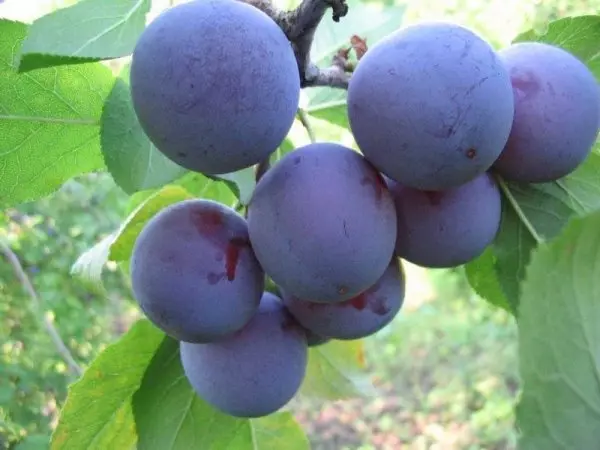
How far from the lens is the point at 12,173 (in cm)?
119

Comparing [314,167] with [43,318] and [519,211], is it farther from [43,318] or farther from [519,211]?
[43,318]

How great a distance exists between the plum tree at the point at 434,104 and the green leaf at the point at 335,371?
0.73 metres

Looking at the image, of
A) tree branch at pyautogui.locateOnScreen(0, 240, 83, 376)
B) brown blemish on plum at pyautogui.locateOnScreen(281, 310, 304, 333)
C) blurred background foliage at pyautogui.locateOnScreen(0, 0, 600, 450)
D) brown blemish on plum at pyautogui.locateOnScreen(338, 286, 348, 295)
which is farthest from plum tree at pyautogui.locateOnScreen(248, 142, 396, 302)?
tree branch at pyautogui.locateOnScreen(0, 240, 83, 376)

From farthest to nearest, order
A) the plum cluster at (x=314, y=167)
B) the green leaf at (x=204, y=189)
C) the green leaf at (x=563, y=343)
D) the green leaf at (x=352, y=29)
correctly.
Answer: the green leaf at (x=352, y=29) → the green leaf at (x=204, y=189) → the plum cluster at (x=314, y=167) → the green leaf at (x=563, y=343)

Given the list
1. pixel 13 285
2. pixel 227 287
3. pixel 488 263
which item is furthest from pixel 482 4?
pixel 227 287

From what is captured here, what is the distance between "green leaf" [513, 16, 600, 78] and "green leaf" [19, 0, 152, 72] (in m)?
0.64

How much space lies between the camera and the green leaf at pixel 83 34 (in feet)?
2.75

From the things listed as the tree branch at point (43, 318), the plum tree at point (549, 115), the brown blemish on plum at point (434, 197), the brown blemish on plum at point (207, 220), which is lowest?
the tree branch at point (43, 318)

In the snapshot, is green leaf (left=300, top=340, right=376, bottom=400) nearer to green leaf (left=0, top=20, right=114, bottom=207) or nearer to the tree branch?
green leaf (left=0, top=20, right=114, bottom=207)

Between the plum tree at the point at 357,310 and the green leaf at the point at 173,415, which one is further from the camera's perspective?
the green leaf at the point at 173,415

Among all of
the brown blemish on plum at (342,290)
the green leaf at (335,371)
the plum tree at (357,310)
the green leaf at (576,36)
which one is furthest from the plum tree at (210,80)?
the green leaf at (335,371)

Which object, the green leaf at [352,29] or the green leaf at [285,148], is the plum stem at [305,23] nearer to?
the green leaf at [285,148]

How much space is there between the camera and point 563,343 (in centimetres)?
69

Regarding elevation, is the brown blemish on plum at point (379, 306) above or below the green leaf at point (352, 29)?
below
